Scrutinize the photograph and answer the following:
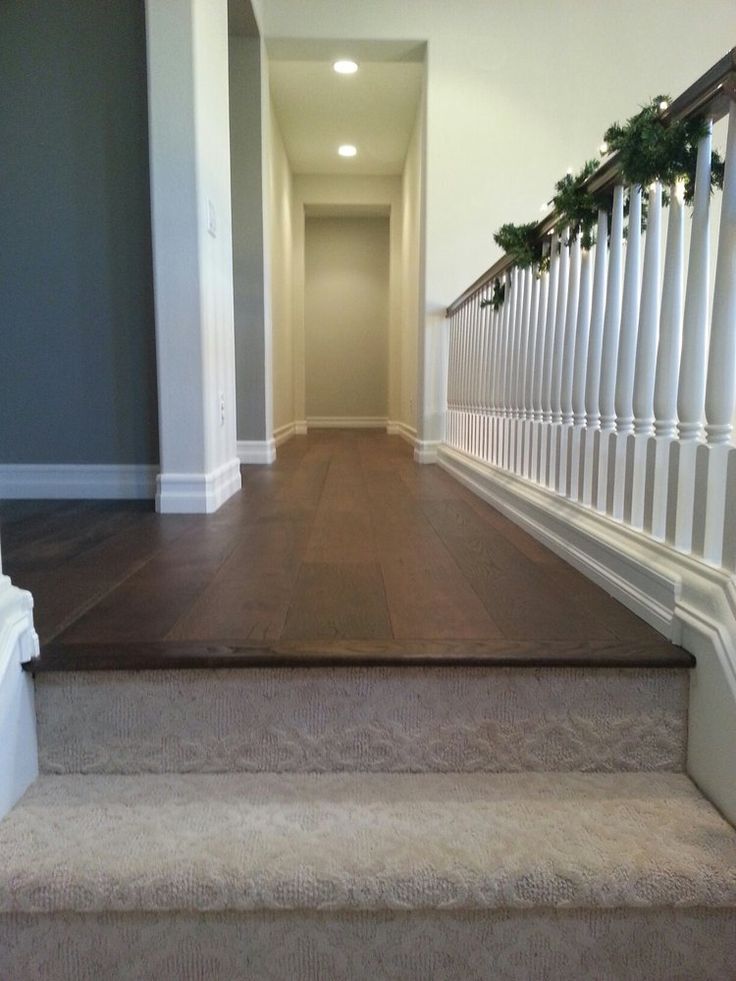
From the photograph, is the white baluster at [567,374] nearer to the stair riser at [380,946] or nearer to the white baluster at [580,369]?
the white baluster at [580,369]

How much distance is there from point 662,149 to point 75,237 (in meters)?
2.04

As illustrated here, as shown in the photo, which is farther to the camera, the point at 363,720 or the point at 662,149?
A: the point at 662,149

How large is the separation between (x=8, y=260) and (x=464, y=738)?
7.68 feet

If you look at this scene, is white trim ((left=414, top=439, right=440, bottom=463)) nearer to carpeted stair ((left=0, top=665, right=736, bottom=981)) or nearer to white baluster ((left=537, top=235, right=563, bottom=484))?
white baluster ((left=537, top=235, right=563, bottom=484))

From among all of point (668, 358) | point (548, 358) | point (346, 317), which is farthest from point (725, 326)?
point (346, 317)

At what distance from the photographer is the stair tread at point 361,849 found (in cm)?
79

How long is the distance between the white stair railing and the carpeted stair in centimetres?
34

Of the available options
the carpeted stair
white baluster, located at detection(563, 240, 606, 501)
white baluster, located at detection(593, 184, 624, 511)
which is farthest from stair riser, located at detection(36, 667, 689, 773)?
white baluster, located at detection(563, 240, 606, 501)

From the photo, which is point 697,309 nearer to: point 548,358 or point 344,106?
point 548,358

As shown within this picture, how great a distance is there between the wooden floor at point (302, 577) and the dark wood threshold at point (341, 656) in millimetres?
21

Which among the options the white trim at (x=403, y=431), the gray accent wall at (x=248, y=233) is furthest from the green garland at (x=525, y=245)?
the white trim at (x=403, y=431)

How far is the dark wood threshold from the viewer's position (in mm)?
995

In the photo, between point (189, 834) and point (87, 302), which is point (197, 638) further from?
point (87, 302)

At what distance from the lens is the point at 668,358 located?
1.19 metres
